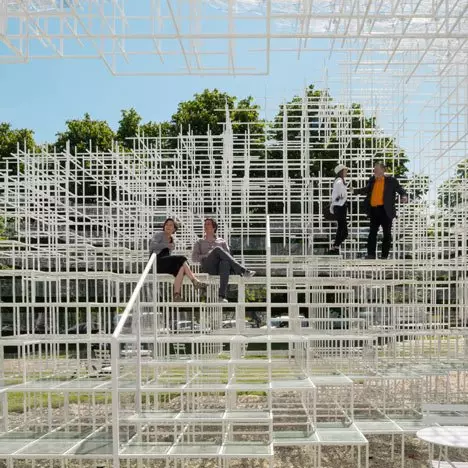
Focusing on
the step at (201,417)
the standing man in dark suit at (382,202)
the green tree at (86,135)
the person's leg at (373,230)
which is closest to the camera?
the step at (201,417)

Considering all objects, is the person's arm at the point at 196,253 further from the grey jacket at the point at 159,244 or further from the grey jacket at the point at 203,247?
the grey jacket at the point at 159,244

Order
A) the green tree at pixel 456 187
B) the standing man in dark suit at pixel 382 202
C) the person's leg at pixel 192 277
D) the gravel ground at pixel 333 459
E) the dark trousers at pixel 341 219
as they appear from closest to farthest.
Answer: the gravel ground at pixel 333 459
the person's leg at pixel 192 277
the standing man in dark suit at pixel 382 202
the dark trousers at pixel 341 219
the green tree at pixel 456 187

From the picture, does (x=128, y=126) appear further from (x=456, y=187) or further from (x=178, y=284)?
(x=178, y=284)

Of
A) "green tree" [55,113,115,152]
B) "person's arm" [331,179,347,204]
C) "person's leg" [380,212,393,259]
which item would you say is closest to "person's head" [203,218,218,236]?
"person's arm" [331,179,347,204]

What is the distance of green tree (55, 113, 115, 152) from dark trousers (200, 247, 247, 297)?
26724 mm

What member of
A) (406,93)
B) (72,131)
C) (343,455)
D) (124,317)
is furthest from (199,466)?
(72,131)

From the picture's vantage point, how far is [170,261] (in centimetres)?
937

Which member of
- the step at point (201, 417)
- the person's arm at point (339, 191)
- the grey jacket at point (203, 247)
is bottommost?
the step at point (201, 417)

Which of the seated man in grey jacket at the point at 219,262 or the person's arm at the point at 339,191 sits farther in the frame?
the person's arm at the point at 339,191

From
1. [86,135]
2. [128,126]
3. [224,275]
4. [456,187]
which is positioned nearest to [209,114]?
[128,126]

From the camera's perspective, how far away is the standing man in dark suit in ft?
36.4

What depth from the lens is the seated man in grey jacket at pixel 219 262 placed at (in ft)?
30.3

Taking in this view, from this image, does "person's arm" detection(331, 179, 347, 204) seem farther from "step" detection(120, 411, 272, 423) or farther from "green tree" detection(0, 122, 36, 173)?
"green tree" detection(0, 122, 36, 173)

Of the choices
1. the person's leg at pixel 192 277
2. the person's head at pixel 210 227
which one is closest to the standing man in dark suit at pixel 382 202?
the person's head at pixel 210 227
